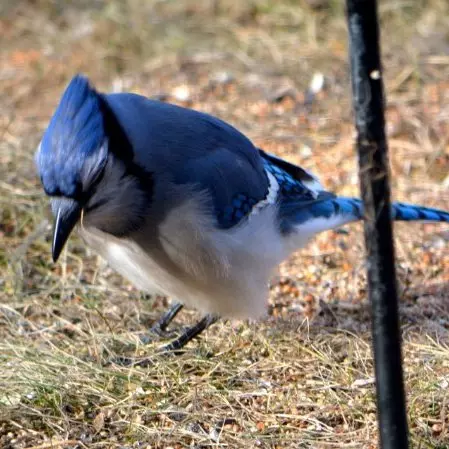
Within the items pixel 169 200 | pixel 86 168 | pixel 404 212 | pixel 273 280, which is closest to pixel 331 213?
pixel 404 212

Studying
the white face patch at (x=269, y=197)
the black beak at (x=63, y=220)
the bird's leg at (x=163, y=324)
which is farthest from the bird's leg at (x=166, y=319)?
the black beak at (x=63, y=220)

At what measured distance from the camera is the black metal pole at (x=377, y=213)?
75.6 inches

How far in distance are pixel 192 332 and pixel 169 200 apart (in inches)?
20.5

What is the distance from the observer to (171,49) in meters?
5.55

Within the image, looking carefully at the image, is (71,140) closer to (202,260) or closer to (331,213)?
(202,260)

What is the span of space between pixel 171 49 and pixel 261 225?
253 centimetres

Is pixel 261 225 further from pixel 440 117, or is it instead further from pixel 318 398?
pixel 440 117

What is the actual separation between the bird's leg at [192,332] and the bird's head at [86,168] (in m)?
0.45

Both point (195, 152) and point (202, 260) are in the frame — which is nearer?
point (202, 260)

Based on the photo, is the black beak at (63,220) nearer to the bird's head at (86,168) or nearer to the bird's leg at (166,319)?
the bird's head at (86,168)

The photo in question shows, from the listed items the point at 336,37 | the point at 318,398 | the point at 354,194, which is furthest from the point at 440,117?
the point at 318,398

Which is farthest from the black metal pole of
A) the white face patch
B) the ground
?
the white face patch

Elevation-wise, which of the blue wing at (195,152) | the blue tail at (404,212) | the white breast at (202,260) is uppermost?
the blue tail at (404,212)

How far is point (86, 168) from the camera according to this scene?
269cm
